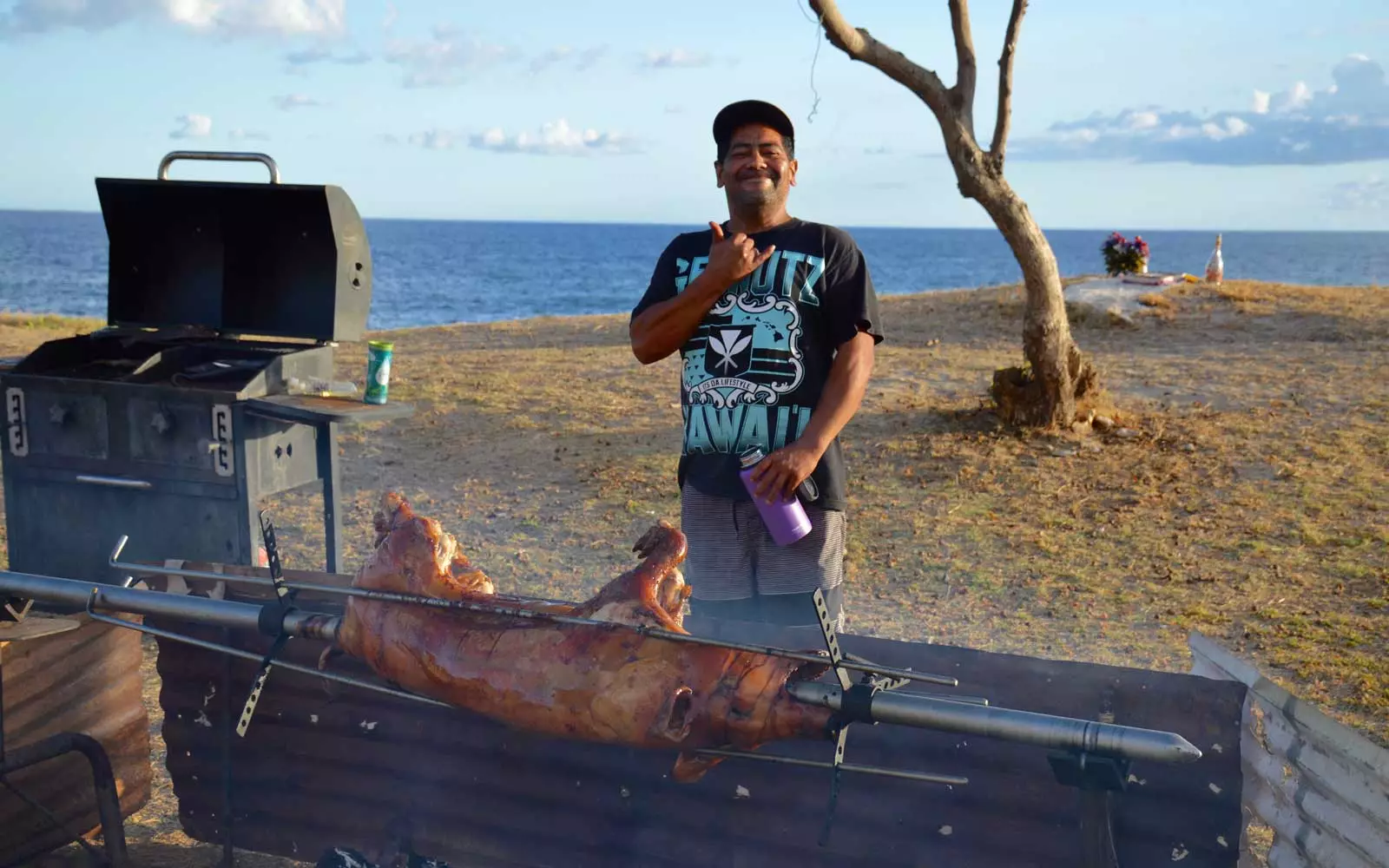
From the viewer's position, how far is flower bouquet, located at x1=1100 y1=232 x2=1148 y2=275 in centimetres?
Answer: 1641

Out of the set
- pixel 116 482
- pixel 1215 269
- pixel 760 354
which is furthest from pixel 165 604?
pixel 1215 269

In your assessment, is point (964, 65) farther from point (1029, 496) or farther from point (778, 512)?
point (778, 512)

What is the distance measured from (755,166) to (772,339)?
47 cm

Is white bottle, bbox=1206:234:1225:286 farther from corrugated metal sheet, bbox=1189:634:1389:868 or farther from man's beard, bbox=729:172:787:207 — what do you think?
corrugated metal sheet, bbox=1189:634:1389:868

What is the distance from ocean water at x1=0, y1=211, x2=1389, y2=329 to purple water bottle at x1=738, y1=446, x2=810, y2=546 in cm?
3078

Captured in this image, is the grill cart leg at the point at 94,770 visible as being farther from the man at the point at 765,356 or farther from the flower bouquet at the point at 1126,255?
the flower bouquet at the point at 1126,255

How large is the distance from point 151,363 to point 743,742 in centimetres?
426

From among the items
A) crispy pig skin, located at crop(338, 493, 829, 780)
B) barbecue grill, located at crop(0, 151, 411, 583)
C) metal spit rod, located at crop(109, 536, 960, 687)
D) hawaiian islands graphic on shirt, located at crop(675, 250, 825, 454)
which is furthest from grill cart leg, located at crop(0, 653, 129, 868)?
hawaiian islands graphic on shirt, located at crop(675, 250, 825, 454)

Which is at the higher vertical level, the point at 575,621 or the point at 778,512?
the point at 778,512

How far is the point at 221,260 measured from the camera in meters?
5.89

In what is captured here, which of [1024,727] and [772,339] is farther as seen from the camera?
[772,339]

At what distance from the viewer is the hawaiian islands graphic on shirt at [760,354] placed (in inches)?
118

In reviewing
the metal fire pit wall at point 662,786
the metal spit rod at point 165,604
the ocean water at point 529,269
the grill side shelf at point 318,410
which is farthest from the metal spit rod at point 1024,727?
the ocean water at point 529,269

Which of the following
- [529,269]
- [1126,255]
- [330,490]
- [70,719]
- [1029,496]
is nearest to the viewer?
[70,719]
